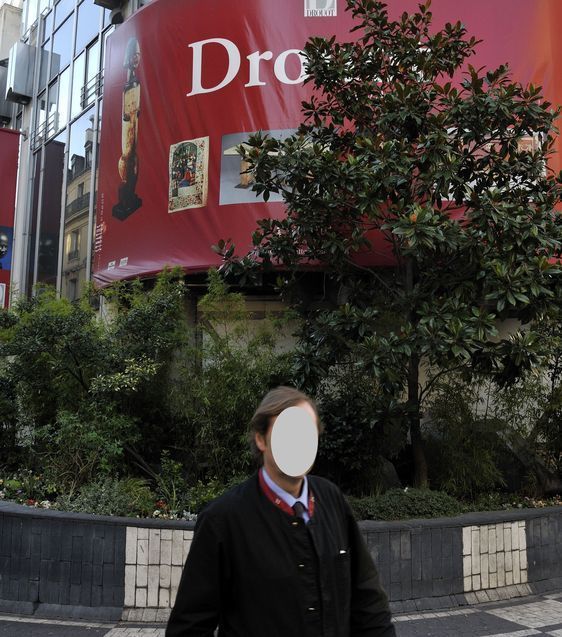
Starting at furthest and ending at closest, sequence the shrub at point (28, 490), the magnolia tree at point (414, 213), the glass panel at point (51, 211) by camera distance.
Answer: the glass panel at point (51, 211)
the shrub at point (28, 490)
the magnolia tree at point (414, 213)

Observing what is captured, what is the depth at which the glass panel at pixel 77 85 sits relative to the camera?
17.0 meters

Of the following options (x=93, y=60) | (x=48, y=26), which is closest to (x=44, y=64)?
(x=48, y=26)

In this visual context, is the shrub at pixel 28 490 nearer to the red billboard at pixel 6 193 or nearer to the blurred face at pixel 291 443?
the blurred face at pixel 291 443

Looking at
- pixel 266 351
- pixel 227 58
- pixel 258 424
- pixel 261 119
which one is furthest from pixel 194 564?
pixel 227 58

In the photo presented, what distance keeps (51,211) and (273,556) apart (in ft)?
58.1

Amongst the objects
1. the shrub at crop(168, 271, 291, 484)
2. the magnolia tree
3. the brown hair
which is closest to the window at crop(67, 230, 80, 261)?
the shrub at crop(168, 271, 291, 484)

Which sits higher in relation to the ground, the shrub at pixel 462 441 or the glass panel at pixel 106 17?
the glass panel at pixel 106 17

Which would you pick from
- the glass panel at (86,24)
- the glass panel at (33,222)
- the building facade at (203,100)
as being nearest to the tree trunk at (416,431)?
the building facade at (203,100)

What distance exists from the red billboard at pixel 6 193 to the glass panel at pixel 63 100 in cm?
295

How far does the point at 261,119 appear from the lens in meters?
10.3

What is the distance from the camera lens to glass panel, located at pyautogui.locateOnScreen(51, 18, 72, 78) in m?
18.3

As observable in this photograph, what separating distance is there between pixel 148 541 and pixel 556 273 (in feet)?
14.2

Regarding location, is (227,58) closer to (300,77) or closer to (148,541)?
(300,77)

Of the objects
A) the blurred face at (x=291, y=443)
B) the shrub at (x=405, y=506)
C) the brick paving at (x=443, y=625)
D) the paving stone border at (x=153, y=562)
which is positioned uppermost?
the blurred face at (x=291, y=443)
